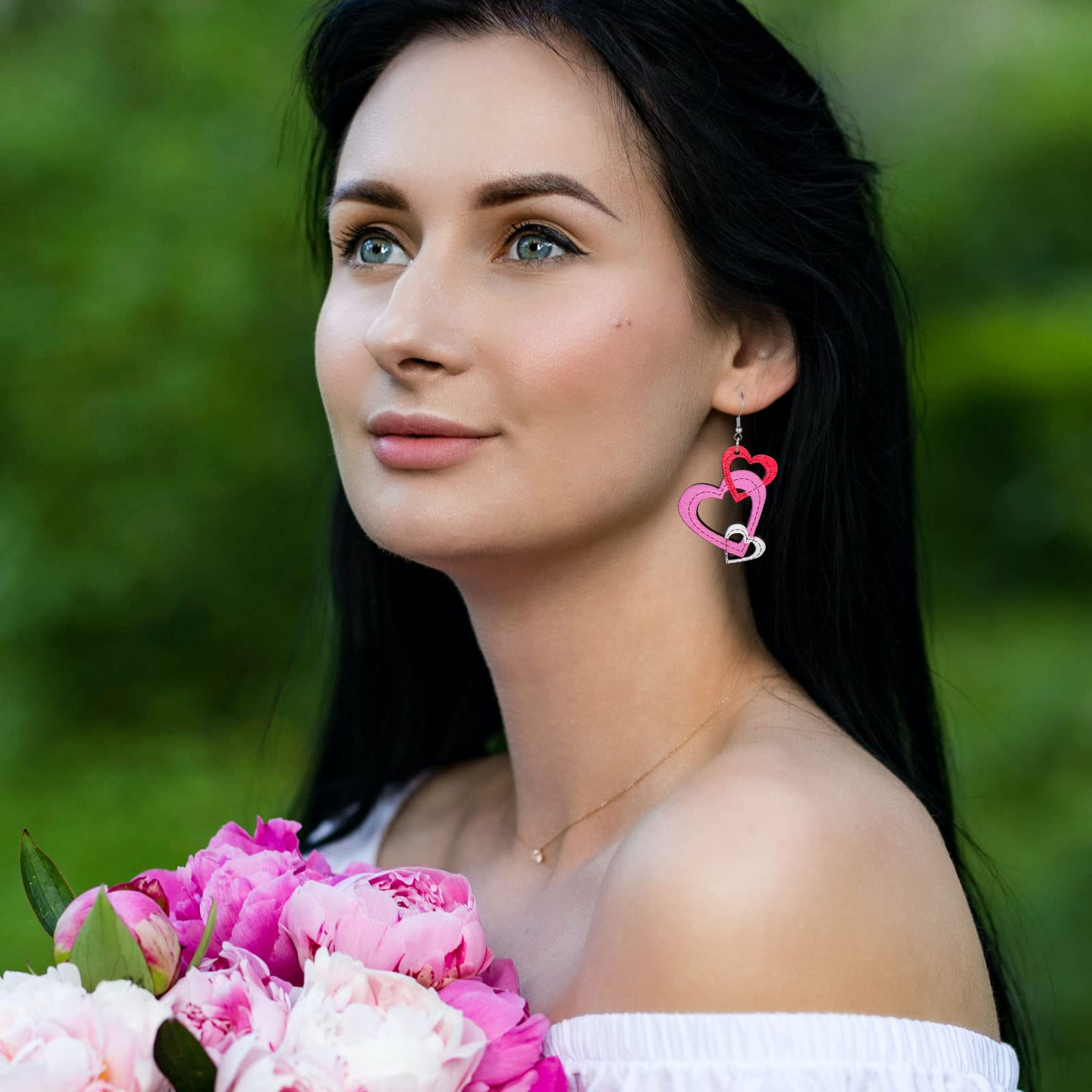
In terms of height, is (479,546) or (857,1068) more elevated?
(479,546)

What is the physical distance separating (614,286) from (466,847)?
89cm

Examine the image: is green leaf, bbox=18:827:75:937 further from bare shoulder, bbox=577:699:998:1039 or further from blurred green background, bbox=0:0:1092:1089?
blurred green background, bbox=0:0:1092:1089

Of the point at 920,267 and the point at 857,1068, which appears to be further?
the point at 920,267

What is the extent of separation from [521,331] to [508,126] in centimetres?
26

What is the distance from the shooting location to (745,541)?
1915 mm

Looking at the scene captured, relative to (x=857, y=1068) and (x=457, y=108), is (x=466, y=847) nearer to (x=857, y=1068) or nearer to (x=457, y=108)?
(x=857, y=1068)

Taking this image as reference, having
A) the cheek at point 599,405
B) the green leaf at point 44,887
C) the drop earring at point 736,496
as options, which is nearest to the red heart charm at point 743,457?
the drop earring at point 736,496

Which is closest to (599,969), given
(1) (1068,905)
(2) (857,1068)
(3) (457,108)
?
(2) (857,1068)

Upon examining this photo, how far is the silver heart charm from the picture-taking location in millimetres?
1908

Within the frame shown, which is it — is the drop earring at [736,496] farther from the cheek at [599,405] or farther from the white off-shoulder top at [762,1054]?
the white off-shoulder top at [762,1054]

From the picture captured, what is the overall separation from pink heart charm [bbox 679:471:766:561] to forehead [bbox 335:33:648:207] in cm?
38

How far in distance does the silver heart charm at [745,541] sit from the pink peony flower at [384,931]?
622mm

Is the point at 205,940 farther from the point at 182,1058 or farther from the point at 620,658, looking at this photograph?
the point at 620,658

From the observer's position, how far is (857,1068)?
1.47 m
